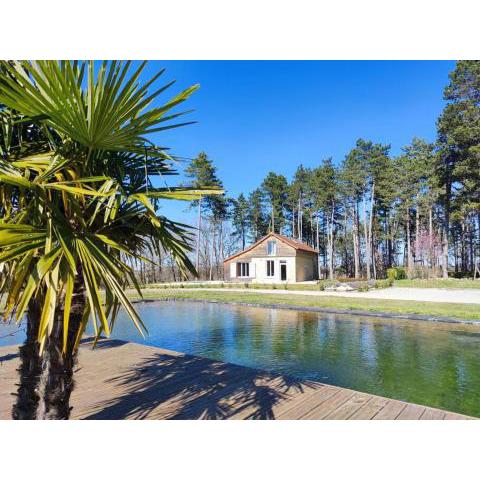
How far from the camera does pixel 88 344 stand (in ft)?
18.1

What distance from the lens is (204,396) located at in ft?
10.9

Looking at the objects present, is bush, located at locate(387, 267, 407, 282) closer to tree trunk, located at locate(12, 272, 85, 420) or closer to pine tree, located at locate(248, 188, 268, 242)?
pine tree, located at locate(248, 188, 268, 242)

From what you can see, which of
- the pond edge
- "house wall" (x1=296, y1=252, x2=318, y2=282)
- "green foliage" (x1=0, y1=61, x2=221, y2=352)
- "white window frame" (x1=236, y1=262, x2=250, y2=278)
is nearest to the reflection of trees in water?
the pond edge

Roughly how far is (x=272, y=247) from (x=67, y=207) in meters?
21.2

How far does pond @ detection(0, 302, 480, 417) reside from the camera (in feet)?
14.2

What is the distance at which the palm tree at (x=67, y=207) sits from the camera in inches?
62.2

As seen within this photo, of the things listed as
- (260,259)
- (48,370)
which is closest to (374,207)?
(260,259)

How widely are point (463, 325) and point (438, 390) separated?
4558mm

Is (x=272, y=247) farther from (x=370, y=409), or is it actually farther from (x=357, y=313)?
(x=370, y=409)

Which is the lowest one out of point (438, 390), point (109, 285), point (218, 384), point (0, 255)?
point (438, 390)

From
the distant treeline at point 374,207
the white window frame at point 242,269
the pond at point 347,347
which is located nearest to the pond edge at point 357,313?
the pond at point 347,347
